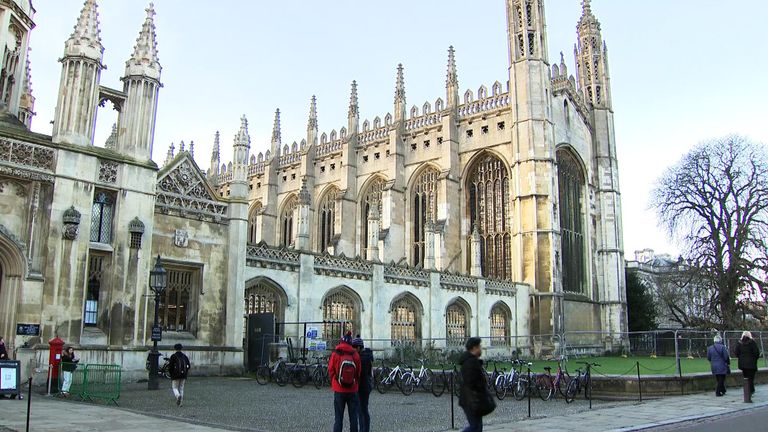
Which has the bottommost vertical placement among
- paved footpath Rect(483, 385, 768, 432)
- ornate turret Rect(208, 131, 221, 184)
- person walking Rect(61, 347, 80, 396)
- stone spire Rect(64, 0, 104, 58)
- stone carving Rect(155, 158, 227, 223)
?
paved footpath Rect(483, 385, 768, 432)

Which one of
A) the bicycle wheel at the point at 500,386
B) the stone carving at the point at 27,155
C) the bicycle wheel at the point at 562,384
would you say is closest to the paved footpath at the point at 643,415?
the bicycle wheel at the point at 562,384

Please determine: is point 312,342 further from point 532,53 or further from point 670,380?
point 532,53

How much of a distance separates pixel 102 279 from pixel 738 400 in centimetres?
1591

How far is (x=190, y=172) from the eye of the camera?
65.6 ft

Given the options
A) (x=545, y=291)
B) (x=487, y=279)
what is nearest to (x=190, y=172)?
(x=487, y=279)

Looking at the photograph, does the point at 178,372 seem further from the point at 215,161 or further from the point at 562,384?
the point at 215,161

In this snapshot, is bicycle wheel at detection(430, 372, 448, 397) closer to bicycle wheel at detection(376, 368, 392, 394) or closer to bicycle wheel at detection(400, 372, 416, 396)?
bicycle wheel at detection(400, 372, 416, 396)

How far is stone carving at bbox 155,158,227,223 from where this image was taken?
1902cm

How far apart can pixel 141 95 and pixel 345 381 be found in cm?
1314

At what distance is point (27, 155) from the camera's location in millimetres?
15766

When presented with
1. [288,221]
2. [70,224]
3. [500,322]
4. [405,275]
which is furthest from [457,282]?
[288,221]

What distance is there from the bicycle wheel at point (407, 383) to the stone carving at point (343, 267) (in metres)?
7.73

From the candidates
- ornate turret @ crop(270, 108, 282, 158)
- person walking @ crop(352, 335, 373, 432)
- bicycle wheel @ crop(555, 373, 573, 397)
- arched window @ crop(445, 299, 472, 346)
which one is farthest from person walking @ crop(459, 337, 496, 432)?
ornate turret @ crop(270, 108, 282, 158)

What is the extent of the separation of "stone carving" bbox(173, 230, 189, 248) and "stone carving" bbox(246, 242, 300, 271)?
9.30ft
